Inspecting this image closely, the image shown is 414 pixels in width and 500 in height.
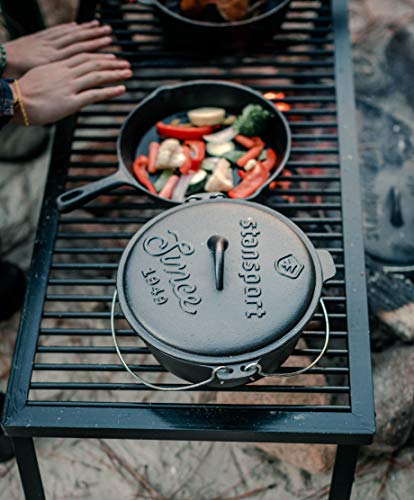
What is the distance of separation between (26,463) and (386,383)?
140 centimetres

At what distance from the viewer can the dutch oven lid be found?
5.28 feet

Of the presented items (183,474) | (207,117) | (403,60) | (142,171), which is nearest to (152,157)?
(142,171)

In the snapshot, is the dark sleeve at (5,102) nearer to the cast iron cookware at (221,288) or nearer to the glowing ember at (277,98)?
the cast iron cookware at (221,288)

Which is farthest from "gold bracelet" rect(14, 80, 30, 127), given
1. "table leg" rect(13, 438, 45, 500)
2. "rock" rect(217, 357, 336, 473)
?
"rock" rect(217, 357, 336, 473)

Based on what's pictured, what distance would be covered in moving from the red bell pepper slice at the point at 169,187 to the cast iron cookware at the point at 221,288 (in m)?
0.37

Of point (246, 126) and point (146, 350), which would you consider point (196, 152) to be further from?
point (146, 350)

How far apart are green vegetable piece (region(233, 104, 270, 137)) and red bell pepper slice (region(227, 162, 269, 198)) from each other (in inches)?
7.3

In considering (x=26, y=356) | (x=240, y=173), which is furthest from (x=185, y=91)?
(x=26, y=356)

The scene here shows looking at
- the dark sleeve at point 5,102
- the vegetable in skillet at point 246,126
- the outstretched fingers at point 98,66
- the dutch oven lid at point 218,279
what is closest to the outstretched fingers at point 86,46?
the outstretched fingers at point 98,66

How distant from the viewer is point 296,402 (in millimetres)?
2328

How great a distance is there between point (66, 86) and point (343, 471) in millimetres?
1714

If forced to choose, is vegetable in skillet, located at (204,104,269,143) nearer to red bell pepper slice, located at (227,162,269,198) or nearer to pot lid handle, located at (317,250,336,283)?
red bell pepper slice, located at (227,162,269,198)

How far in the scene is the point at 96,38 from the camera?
2.64m

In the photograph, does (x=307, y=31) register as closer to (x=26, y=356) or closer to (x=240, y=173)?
(x=240, y=173)
